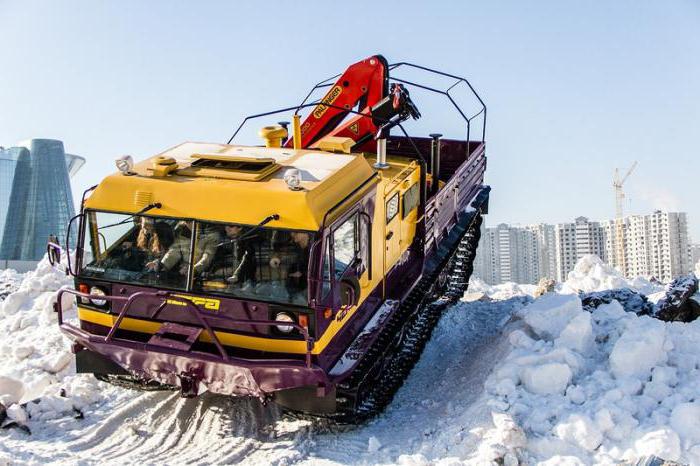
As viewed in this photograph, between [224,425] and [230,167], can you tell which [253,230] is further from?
[224,425]

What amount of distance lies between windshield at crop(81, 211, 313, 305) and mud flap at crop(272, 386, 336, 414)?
865mm

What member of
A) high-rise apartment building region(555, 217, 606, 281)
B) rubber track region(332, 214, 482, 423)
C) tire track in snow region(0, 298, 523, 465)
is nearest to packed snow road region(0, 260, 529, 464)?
tire track in snow region(0, 298, 523, 465)

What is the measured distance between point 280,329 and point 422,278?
3.02m

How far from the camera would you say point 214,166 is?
368 inches

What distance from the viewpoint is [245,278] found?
845 centimetres

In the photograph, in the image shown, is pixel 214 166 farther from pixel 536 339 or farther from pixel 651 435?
pixel 651 435

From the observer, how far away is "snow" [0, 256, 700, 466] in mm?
8133

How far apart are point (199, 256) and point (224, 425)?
190cm

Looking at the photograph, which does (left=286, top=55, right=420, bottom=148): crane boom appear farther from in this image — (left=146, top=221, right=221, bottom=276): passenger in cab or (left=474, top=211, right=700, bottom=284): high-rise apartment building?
(left=474, top=211, right=700, bottom=284): high-rise apartment building

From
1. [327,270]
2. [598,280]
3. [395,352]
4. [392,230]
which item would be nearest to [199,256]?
[327,270]

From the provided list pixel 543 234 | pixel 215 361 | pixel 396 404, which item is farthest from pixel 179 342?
pixel 543 234

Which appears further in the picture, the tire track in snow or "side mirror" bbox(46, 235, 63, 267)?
"side mirror" bbox(46, 235, 63, 267)

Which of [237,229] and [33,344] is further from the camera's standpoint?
[33,344]

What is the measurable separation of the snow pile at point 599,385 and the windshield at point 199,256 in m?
2.48
